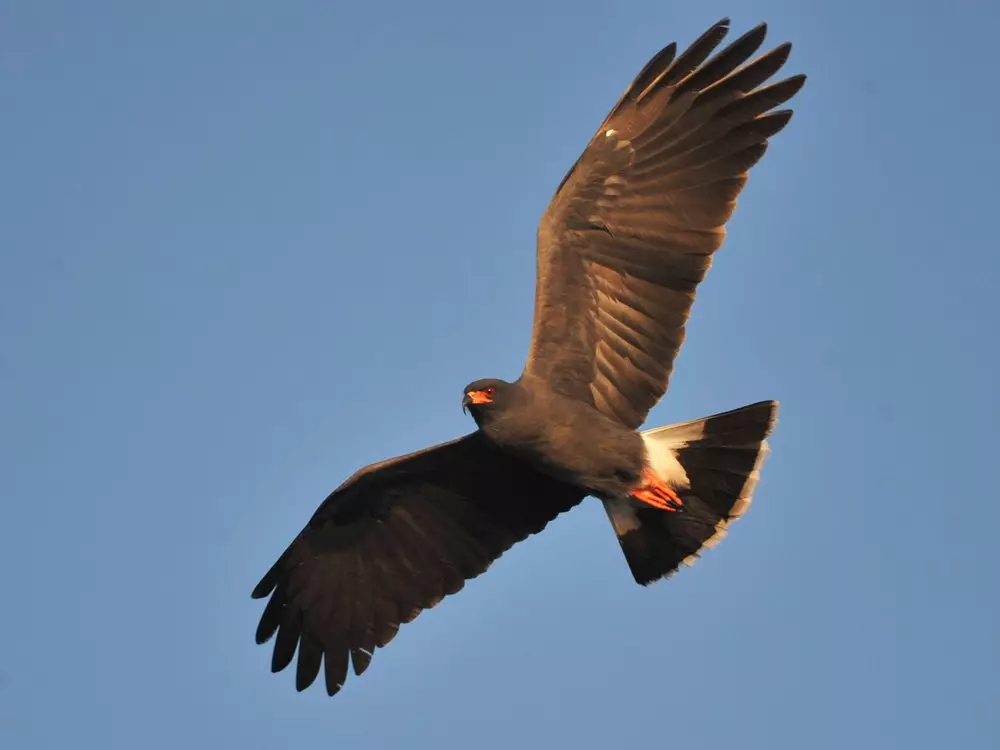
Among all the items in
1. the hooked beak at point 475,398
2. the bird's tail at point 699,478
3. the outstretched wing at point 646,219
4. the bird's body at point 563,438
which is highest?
the outstretched wing at point 646,219

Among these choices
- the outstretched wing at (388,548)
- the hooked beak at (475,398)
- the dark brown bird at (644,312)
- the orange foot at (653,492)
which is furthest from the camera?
the outstretched wing at (388,548)

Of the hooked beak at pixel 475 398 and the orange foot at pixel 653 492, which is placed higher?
the hooked beak at pixel 475 398

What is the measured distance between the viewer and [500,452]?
1120 centimetres

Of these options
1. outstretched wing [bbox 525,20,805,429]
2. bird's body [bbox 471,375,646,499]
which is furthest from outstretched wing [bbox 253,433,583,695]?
outstretched wing [bbox 525,20,805,429]

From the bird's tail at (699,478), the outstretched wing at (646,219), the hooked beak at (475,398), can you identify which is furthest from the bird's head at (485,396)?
the bird's tail at (699,478)

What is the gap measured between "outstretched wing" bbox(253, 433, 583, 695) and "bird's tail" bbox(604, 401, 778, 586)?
3.06ft

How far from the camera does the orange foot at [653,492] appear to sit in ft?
35.4

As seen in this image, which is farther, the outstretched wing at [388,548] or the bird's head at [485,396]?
the outstretched wing at [388,548]

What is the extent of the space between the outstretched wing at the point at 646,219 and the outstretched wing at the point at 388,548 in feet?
3.54

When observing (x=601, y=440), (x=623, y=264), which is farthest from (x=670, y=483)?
(x=623, y=264)

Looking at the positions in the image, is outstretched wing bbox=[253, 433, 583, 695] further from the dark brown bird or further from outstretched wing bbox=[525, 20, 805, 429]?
outstretched wing bbox=[525, 20, 805, 429]

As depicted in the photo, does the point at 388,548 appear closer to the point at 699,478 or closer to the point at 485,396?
the point at 485,396

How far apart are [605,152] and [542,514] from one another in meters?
2.66

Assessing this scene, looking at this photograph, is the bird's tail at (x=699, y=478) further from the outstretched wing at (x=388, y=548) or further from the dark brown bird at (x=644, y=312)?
the outstretched wing at (x=388, y=548)
